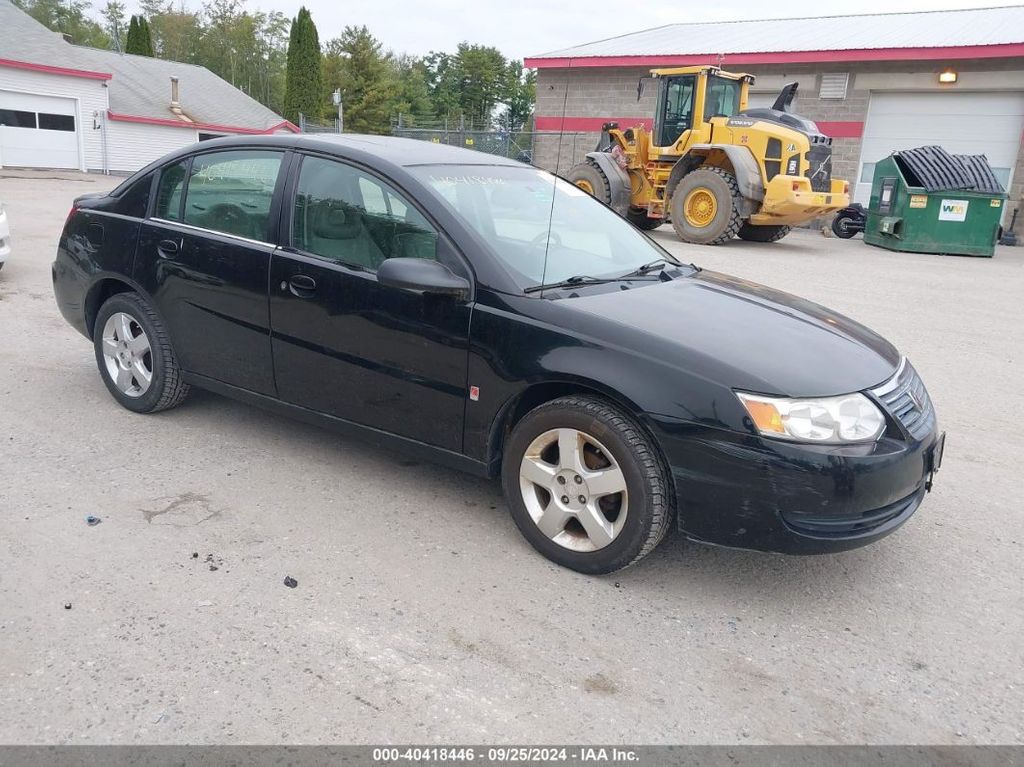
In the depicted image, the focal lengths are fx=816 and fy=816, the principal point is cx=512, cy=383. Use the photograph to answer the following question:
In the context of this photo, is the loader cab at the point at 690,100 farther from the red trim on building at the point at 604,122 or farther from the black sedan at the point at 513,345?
the black sedan at the point at 513,345

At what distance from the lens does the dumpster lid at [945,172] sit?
52.4ft

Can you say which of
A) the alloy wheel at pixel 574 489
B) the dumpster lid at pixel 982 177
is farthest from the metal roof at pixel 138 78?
the alloy wheel at pixel 574 489

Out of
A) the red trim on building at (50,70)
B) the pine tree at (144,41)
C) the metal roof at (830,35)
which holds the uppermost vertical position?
the pine tree at (144,41)

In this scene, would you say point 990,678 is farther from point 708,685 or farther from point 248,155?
point 248,155

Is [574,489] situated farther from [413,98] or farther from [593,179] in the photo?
[413,98]

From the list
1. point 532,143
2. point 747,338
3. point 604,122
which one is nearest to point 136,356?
point 747,338

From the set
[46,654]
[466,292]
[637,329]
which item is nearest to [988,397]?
[637,329]

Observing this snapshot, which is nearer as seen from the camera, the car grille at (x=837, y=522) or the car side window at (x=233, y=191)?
the car grille at (x=837, y=522)

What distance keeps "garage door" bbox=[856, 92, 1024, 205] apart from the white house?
898 inches

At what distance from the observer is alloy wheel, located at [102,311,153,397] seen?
456 centimetres

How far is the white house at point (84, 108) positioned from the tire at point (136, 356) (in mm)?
28961

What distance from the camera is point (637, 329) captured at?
121 inches

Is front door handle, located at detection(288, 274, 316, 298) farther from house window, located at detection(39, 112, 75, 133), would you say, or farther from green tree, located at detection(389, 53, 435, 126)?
green tree, located at detection(389, 53, 435, 126)

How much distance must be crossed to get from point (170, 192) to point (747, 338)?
10.4 feet
